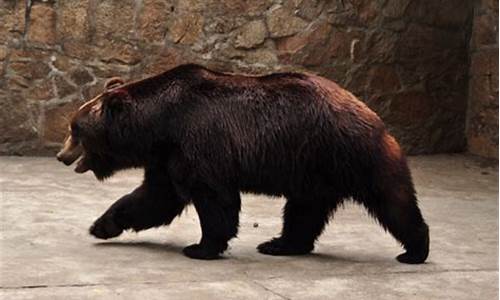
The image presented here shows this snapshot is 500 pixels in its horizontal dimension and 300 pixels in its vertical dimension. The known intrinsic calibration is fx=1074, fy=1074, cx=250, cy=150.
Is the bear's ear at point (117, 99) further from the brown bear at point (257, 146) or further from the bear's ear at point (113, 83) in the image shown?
the bear's ear at point (113, 83)

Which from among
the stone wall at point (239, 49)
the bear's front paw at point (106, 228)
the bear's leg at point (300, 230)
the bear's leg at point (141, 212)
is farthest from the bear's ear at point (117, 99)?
the stone wall at point (239, 49)

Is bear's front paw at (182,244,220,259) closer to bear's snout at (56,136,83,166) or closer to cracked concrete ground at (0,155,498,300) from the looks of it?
cracked concrete ground at (0,155,498,300)

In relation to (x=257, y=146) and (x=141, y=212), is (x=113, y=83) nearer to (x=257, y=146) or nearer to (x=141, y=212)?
(x=141, y=212)

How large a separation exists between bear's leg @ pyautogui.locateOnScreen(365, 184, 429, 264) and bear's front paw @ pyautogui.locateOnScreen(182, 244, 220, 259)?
0.79 metres

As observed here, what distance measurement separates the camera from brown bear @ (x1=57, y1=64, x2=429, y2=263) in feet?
17.0

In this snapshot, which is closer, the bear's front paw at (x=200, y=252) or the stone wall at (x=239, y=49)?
the bear's front paw at (x=200, y=252)

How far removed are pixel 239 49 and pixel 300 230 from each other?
13.8 feet

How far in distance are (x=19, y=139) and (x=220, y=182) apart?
447 cm

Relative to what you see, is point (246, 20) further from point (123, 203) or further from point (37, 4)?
point (123, 203)

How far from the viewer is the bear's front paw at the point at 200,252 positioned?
5.25 metres

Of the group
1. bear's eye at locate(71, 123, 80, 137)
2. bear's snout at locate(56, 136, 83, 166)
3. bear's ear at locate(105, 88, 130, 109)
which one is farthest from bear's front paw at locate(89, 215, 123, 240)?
bear's ear at locate(105, 88, 130, 109)

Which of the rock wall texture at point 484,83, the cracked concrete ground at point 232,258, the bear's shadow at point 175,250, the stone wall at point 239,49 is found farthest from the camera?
the rock wall texture at point 484,83

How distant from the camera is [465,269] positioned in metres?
5.21

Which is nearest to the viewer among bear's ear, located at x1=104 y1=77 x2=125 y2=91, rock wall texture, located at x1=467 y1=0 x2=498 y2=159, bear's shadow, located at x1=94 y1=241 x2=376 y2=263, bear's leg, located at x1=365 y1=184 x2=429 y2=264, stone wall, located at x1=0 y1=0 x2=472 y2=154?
bear's leg, located at x1=365 y1=184 x2=429 y2=264
